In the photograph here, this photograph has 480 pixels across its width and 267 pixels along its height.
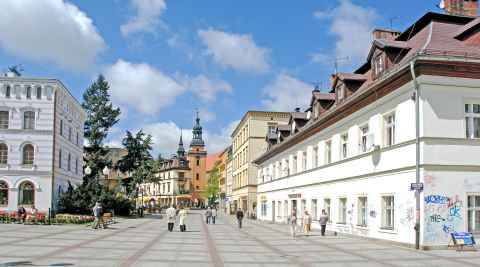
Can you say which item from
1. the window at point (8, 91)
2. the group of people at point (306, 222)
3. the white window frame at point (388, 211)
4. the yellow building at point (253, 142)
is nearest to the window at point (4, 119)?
the window at point (8, 91)

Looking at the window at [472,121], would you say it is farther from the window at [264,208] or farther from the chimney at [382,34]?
the window at [264,208]

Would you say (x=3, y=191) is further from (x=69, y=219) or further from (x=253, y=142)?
(x=253, y=142)

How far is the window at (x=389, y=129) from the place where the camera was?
23.1m

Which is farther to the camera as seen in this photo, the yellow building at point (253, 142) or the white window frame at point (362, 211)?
the yellow building at point (253, 142)

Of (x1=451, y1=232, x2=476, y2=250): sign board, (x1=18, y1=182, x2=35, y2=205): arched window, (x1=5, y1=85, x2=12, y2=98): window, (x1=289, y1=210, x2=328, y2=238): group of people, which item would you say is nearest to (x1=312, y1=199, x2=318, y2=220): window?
(x1=289, y1=210, x2=328, y2=238): group of people

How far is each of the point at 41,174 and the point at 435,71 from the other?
119ft

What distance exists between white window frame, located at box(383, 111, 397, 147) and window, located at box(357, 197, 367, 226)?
378 cm

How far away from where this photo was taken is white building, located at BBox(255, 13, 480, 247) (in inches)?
789

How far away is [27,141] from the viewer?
45750mm

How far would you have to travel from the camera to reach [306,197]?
37281mm

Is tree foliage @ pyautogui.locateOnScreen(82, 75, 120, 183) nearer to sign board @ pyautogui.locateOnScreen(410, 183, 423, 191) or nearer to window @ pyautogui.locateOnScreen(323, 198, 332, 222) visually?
window @ pyautogui.locateOnScreen(323, 198, 332, 222)

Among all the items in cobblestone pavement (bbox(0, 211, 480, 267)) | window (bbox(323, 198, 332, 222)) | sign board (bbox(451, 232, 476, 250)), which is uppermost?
window (bbox(323, 198, 332, 222))

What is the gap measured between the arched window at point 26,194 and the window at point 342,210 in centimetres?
2851

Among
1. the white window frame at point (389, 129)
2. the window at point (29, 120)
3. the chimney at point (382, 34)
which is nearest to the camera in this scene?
the white window frame at point (389, 129)
